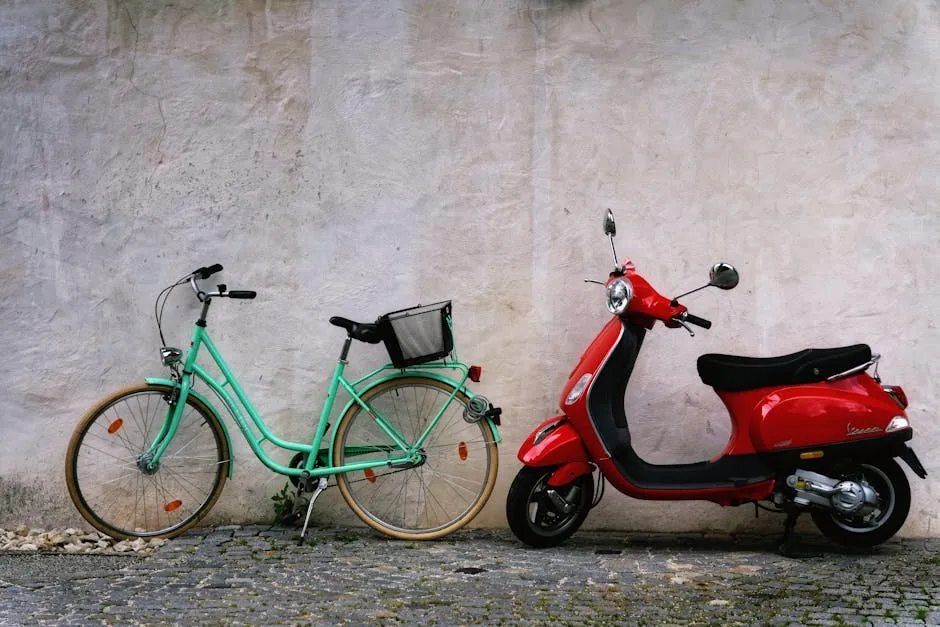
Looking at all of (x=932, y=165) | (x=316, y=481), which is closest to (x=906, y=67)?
(x=932, y=165)

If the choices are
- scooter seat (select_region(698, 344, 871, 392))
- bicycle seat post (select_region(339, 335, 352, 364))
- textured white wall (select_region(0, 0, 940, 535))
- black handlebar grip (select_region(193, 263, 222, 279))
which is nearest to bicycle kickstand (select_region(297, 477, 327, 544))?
textured white wall (select_region(0, 0, 940, 535))

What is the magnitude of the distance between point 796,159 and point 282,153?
9.26ft

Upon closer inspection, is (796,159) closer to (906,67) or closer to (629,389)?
(906,67)

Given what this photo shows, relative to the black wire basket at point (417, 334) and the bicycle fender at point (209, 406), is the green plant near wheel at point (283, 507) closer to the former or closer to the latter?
the bicycle fender at point (209, 406)

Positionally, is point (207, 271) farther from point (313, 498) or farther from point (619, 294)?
point (619, 294)

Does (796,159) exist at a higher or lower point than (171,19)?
lower

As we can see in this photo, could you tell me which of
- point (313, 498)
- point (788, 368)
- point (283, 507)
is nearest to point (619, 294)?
point (788, 368)

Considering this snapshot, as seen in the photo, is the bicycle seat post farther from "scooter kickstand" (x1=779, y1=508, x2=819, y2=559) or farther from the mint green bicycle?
"scooter kickstand" (x1=779, y1=508, x2=819, y2=559)

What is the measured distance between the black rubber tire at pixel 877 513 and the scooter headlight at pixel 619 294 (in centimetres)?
135

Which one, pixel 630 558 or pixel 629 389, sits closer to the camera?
pixel 630 558

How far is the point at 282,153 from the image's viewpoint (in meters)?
5.56

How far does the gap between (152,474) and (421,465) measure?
1412 millimetres

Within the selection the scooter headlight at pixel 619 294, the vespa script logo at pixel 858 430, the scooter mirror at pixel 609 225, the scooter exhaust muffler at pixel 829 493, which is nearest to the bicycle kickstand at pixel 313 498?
the scooter headlight at pixel 619 294

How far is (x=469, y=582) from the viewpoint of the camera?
177 inches
